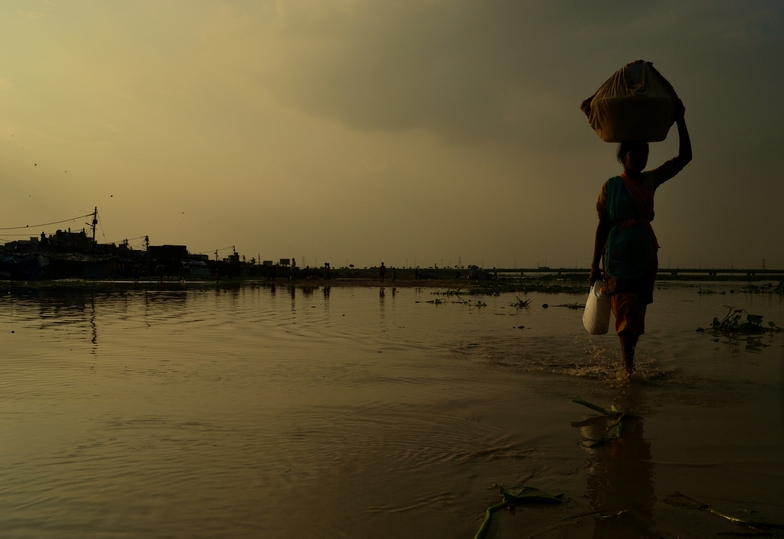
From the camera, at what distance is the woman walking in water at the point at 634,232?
5617 millimetres

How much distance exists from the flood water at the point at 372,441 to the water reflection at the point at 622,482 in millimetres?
13

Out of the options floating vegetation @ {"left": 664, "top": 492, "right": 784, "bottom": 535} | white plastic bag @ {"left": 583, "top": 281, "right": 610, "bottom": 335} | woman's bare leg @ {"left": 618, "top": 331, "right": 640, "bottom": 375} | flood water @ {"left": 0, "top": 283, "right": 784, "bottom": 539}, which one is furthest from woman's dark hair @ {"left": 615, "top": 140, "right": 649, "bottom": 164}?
floating vegetation @ {"left": 664, "top": 492, "right": 784, "bottom": 535}

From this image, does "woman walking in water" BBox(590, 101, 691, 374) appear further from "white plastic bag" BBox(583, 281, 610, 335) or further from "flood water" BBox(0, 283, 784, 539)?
"flood water" BBox(0, 283, 784, 539)

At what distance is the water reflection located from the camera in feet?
8.11

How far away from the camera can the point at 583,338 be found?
31.7ft

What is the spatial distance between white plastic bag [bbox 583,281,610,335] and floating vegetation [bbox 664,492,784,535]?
10.5 ft

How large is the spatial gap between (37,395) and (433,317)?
9.83 meters

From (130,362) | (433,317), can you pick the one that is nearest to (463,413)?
(130,362)

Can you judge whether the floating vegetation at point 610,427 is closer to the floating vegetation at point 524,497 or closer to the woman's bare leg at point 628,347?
the floating vegetation at point 524,497

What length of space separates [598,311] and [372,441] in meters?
3.14

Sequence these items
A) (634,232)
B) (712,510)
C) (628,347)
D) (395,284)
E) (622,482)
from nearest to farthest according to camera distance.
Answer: (712,510), (622,482), (634,232), (628,347), (395,284)

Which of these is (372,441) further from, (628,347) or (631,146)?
(631,146)

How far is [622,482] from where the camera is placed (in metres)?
2.96

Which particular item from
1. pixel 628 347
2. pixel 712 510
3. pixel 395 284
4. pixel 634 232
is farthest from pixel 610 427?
pixel 395 284
